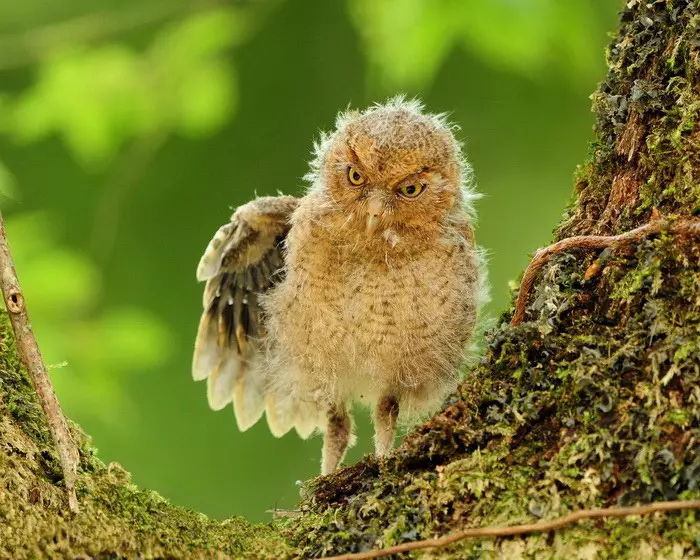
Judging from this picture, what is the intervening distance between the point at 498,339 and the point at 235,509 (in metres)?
3.84

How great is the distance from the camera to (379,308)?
3.15m

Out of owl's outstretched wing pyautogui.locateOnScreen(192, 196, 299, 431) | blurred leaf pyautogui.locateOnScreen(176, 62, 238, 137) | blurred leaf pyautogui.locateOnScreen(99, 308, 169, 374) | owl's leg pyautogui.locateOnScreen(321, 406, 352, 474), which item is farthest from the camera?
blurred leaf pyautogui.locateOnScreen(176, 62, 238, 137)

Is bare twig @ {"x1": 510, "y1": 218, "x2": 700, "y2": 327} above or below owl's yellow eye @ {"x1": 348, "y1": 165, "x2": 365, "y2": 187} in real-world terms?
below

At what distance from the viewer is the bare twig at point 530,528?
1542 mm

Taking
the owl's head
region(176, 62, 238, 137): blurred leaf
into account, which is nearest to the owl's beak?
the owl's head

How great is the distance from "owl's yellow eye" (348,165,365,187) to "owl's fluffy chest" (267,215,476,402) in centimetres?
→ 21

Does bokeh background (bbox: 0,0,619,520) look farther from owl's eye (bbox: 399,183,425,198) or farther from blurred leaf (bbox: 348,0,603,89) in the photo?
owl's eye (bbox: 399,183,425,198)

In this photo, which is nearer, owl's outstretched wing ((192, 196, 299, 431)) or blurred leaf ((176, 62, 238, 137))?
owl's outstretched wing ((192, 196, 299, 431))

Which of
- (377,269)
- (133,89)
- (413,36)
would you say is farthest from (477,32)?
(133,89)

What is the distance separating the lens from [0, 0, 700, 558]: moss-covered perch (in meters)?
1.65

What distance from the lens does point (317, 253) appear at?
325cm

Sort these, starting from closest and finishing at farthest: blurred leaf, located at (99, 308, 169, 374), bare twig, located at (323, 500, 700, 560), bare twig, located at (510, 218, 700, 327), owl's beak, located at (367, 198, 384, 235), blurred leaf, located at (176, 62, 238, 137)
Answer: bare twig, located at (323, 500, 700, 560) → bare twig, located at (510, 218, 700, 327) → owl's beak, located at (367, 198, 384, 235) → blurred leaf, located at (99, 308, 169, 374) → blurred leaf, located at (176, 62, 238, 137)

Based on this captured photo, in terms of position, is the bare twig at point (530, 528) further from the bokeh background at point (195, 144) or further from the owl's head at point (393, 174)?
the bokeh background at point (195, 144)

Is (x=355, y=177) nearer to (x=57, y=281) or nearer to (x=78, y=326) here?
(x=57, y=281)
